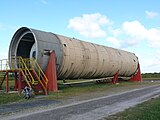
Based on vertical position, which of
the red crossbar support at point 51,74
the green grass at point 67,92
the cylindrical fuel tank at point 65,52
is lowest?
the green grass at point 67,92

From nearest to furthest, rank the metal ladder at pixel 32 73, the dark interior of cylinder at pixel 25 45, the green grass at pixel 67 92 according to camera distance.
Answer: the green grass at pixel 67 92 < the metal ladder at pixel 32 73 < the dark interior of cylinder at pixel 25 45

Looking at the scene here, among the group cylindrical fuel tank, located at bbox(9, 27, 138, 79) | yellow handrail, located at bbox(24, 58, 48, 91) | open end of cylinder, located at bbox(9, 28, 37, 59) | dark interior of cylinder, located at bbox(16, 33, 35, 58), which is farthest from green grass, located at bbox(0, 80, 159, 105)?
dark interior of cylinder, located at bbox(16, 33, 35, 58)

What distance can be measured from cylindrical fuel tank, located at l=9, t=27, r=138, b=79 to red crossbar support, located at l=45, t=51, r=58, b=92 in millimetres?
472

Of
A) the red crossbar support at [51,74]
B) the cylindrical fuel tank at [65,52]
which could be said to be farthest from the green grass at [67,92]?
the cylindrical fuel tank at [65,52]

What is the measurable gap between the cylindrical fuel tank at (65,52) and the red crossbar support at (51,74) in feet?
1.55

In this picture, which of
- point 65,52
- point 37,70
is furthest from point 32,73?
point 65,52

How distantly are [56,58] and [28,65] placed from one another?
2.71 metres

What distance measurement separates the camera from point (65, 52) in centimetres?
2666

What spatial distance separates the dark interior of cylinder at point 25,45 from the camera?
27297 mm

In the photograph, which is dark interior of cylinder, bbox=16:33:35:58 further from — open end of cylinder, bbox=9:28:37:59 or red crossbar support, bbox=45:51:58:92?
red crossbar support, bbox=45:51:58:92

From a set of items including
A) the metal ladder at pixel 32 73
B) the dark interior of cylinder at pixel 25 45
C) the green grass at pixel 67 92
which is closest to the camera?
the green grass at pixel 67 92

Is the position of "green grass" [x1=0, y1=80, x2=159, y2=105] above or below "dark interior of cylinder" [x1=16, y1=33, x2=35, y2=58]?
below

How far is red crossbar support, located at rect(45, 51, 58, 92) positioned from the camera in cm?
2404

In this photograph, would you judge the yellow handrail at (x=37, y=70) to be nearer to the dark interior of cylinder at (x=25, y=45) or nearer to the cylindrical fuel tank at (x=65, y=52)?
the cylindrical fuel tank at (x=65, y=52)
